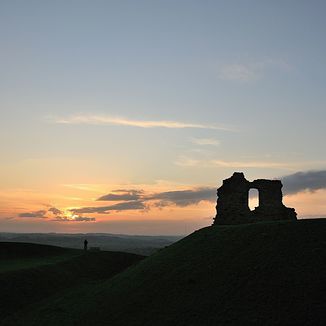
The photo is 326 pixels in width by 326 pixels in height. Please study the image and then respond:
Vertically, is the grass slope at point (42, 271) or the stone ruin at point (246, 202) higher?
the stone ruin at point (246, 202)

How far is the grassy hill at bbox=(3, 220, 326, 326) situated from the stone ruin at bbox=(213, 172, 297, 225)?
1053 cm

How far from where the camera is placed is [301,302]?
54.7 feet

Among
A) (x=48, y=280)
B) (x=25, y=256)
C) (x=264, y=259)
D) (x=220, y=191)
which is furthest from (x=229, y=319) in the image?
(x=25, y=256)

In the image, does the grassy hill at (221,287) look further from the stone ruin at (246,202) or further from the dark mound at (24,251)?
the dark mound at (24,251)

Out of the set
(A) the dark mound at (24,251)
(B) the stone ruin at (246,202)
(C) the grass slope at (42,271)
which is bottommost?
(C) the grass slope at (42,271)

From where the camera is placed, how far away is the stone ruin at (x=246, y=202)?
37.3 meters

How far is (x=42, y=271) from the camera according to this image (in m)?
31.2

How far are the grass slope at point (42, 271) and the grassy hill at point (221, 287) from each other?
5.18ft

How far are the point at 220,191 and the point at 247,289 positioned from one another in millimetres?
20219

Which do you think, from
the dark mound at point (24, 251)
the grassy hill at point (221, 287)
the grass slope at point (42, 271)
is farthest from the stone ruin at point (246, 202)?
the dark mound at point (24, 251)

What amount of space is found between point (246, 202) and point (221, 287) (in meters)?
19.5

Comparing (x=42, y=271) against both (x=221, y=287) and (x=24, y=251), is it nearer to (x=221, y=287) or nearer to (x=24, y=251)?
(x=24, y=251)

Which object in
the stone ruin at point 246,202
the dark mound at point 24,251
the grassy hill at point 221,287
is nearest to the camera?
the grassy hill at point 221,287

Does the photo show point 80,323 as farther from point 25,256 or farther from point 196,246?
point 25,256
